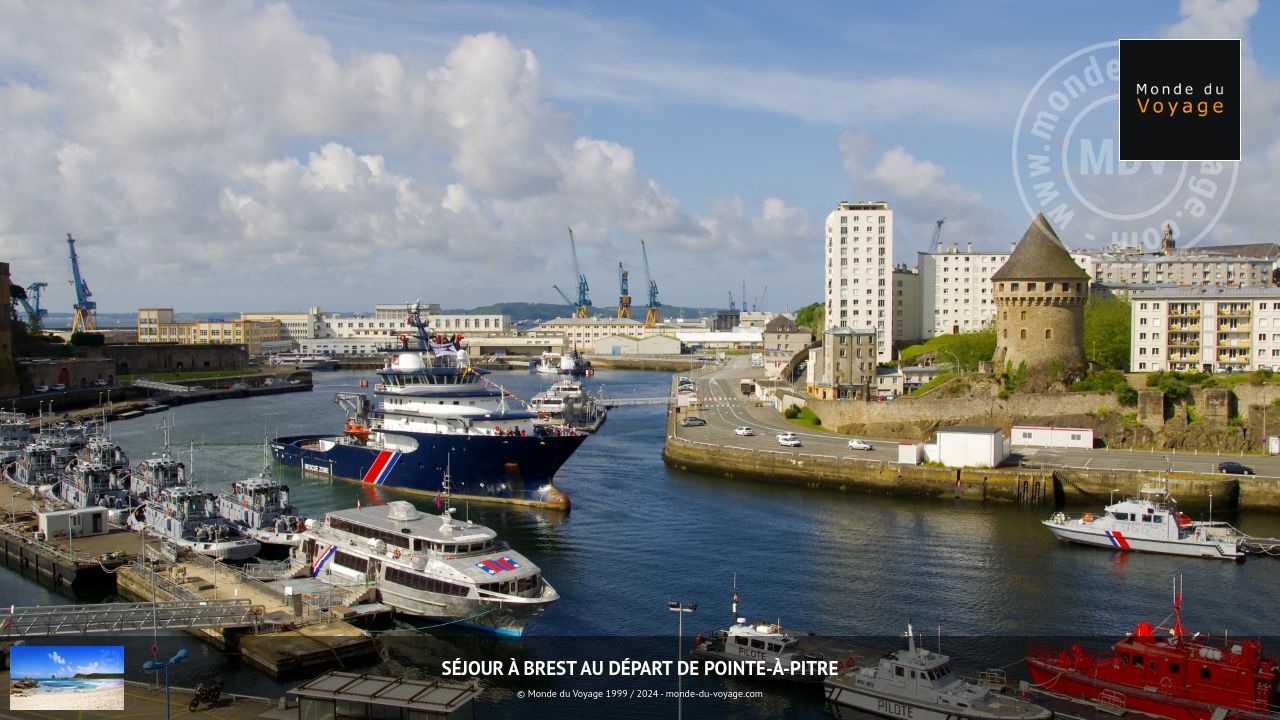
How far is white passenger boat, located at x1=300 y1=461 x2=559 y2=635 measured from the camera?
1981cm

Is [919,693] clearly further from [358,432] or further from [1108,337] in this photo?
[1108,337]

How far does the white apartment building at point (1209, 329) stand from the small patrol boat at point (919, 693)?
33.2m

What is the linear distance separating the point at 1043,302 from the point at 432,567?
33434 mm

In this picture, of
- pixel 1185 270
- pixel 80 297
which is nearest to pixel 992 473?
pixel 1185 270

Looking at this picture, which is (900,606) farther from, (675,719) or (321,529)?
(321,529)

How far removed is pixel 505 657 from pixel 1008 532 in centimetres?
A: 1705

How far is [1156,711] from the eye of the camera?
51.5 ft

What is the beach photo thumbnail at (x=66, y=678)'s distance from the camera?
1425cm

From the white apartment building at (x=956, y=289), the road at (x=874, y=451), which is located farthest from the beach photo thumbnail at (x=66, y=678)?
the white apartment building at (x=956, y=289)

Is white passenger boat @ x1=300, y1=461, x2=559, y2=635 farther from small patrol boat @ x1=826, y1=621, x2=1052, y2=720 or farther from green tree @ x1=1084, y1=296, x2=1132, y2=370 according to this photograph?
green tree @ x1=1084, y1=296, x2=1132, y2=370

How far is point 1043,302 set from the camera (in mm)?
44031

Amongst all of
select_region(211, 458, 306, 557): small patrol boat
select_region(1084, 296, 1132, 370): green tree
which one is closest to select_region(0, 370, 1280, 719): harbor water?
select_region(211, 458, 306, 557): small patrol boat

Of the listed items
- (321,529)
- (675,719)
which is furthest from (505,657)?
(321,529)

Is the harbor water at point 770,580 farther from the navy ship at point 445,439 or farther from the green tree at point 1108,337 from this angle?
the green tree at point 1108,337
